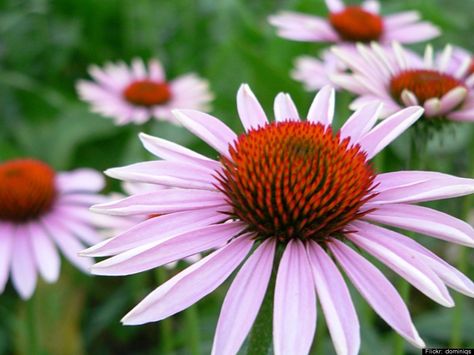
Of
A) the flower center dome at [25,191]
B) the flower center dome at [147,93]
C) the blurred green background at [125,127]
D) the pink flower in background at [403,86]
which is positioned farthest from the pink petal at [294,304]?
the flower center dome at [147,93]

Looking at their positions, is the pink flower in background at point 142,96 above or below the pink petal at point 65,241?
above

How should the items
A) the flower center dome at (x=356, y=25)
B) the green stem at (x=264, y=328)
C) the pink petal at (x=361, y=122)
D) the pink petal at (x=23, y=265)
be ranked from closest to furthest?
the green stem at (x=264, y=328) < the pink petal at (x=361, y=122) < the pink petal at (x=23, y=265) < the flower center dome at (x=356, y=25)

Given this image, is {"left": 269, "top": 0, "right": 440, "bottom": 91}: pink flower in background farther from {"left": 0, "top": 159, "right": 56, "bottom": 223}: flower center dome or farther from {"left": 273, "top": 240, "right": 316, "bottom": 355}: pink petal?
{"left": 273, "top": 240, "right": 316, "bottom": 355}: pink petal

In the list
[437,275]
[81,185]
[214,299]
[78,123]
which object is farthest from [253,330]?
[78,123]

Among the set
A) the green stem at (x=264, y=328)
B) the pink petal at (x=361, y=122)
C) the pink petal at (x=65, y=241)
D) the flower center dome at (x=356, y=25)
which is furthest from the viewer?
the flower center dome at (x=356, y=25)

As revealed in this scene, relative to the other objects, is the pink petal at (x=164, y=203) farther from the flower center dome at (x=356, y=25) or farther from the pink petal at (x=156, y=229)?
the flower center dome at (x=356, y=25)

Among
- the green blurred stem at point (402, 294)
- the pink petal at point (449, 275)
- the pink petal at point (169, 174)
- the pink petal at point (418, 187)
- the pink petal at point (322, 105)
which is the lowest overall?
the green blurred stem at point (402, 294)

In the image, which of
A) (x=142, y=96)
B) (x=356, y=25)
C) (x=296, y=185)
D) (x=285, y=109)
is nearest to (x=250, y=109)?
(x=285, y=109)
